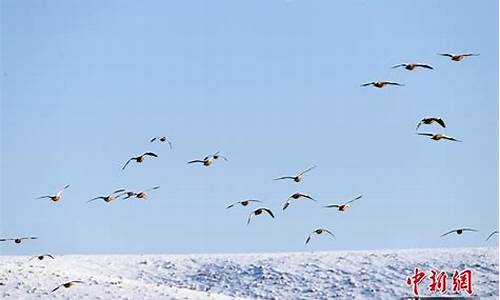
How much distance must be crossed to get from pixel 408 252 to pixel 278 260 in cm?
752

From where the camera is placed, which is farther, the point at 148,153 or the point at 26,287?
the point at 26,287

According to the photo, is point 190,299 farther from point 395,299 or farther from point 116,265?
point 116,265

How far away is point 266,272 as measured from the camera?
4847 centimetres

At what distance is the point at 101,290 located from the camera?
37344mm

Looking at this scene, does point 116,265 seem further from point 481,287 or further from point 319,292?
point 481,287

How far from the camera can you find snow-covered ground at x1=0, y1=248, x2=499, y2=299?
4125cm

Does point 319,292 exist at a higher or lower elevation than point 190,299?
higher

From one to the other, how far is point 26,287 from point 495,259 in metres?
24.8

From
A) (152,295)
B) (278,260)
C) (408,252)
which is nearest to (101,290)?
(152,295)

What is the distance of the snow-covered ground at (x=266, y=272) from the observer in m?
41.2

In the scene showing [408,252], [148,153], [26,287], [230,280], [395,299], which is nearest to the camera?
[148,153]

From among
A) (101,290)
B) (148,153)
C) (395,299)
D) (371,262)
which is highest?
(371,262)

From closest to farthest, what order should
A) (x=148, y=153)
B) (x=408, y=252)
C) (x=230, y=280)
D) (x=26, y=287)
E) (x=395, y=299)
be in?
1. (x=148, y=153)
2. (x=26, y=287)
3. (x=395, y=299)
4. (x=230, y=280)
5. (x=408, y=252)

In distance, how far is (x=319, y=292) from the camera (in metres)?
44.6
